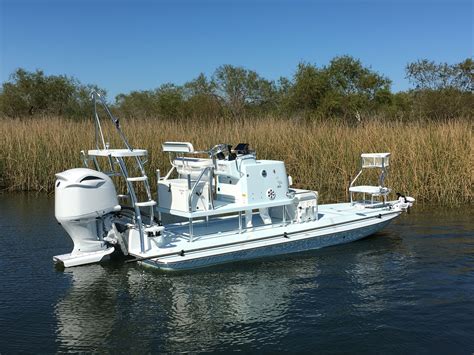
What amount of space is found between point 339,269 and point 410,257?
1.47 metres

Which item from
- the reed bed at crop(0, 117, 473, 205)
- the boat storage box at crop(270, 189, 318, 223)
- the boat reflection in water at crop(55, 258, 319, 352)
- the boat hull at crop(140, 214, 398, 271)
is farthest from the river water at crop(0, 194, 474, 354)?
the reed bed at crop(0, 117, 473, 205)

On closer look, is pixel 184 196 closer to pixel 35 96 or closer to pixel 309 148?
pixel 309 148

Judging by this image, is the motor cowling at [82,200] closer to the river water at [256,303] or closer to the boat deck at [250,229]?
the river water at [256,303]

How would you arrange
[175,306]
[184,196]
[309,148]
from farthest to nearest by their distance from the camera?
[309,148], [184,196], [175,306]

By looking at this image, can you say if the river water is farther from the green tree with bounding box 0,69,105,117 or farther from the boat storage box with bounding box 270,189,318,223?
the green tree with bounding box 0,69,105,117

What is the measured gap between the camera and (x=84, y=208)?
27.6 feet

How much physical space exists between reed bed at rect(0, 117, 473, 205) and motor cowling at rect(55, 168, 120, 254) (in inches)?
309

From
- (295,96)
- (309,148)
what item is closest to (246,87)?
(295,96)

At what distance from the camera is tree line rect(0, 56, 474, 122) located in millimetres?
27484

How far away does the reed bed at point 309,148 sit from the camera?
1443 cm

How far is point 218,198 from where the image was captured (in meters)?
10.1

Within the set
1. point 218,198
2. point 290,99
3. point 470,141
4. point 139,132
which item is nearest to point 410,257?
point 218,198

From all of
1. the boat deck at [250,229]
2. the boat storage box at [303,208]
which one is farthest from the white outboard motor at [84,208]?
the boat storage box at [303,208]

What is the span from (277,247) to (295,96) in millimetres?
19788
